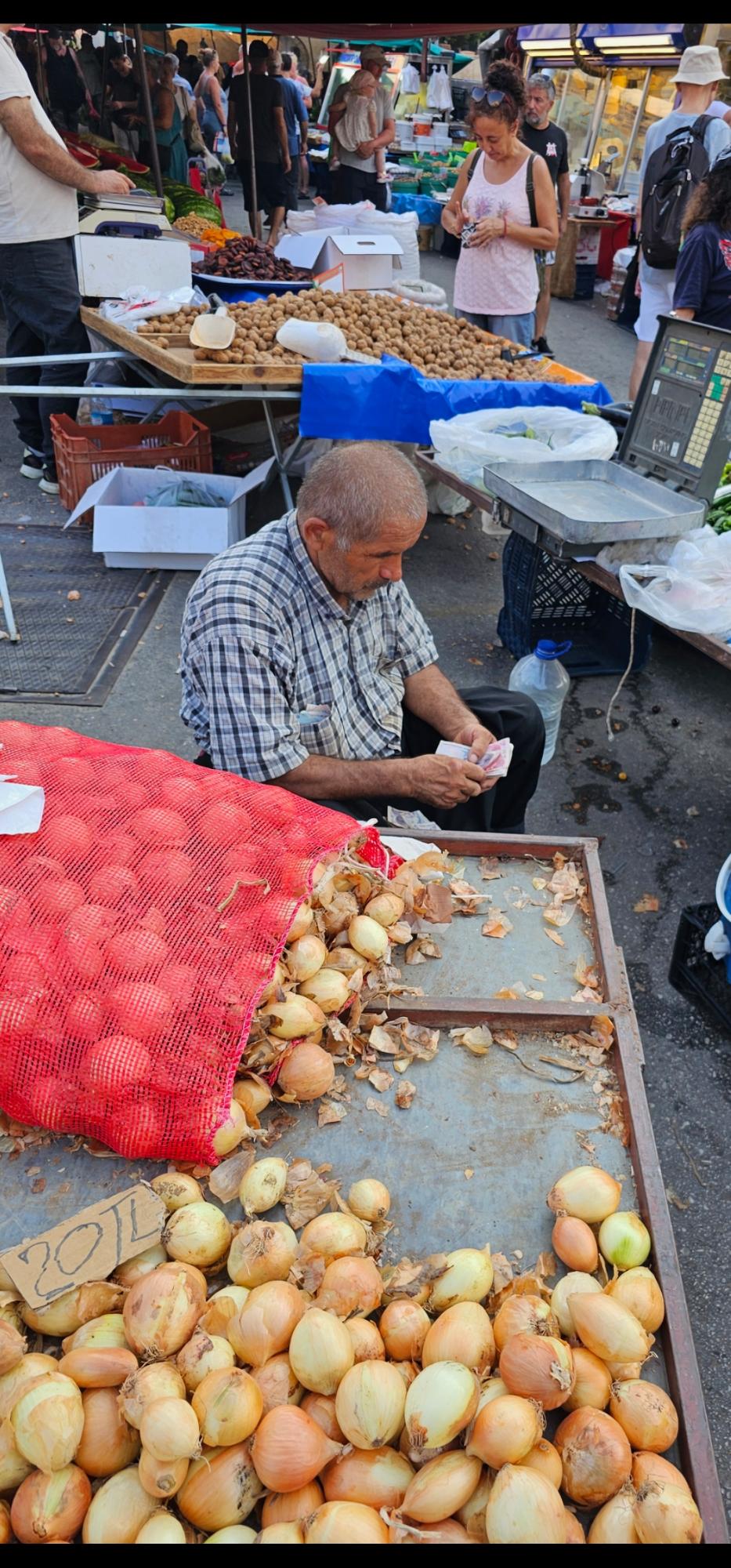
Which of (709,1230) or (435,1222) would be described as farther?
(709,1230)

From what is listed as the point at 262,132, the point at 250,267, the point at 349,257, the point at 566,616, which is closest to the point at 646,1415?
the point at 566,616

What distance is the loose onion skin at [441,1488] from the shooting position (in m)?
1.08

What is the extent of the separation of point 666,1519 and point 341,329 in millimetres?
5747

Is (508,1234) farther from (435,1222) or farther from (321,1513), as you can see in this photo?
(321,1513)

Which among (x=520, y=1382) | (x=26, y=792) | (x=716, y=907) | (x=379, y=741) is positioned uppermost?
(x=26, y=792)

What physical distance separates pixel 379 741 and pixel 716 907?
3.67 ft

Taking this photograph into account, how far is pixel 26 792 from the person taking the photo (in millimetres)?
1677

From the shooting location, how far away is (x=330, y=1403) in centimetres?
119

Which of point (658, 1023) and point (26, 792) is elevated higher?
point (26, 792)

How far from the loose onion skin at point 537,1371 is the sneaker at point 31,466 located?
20.7ft

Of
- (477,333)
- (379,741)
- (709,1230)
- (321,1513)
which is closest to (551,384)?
(477,333)

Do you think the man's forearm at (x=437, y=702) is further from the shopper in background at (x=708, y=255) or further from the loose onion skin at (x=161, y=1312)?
the shopper in background at (x=708, y=255)

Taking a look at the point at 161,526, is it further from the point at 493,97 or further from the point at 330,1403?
the point at 330,1403

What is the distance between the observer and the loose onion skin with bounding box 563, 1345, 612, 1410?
1.20m
